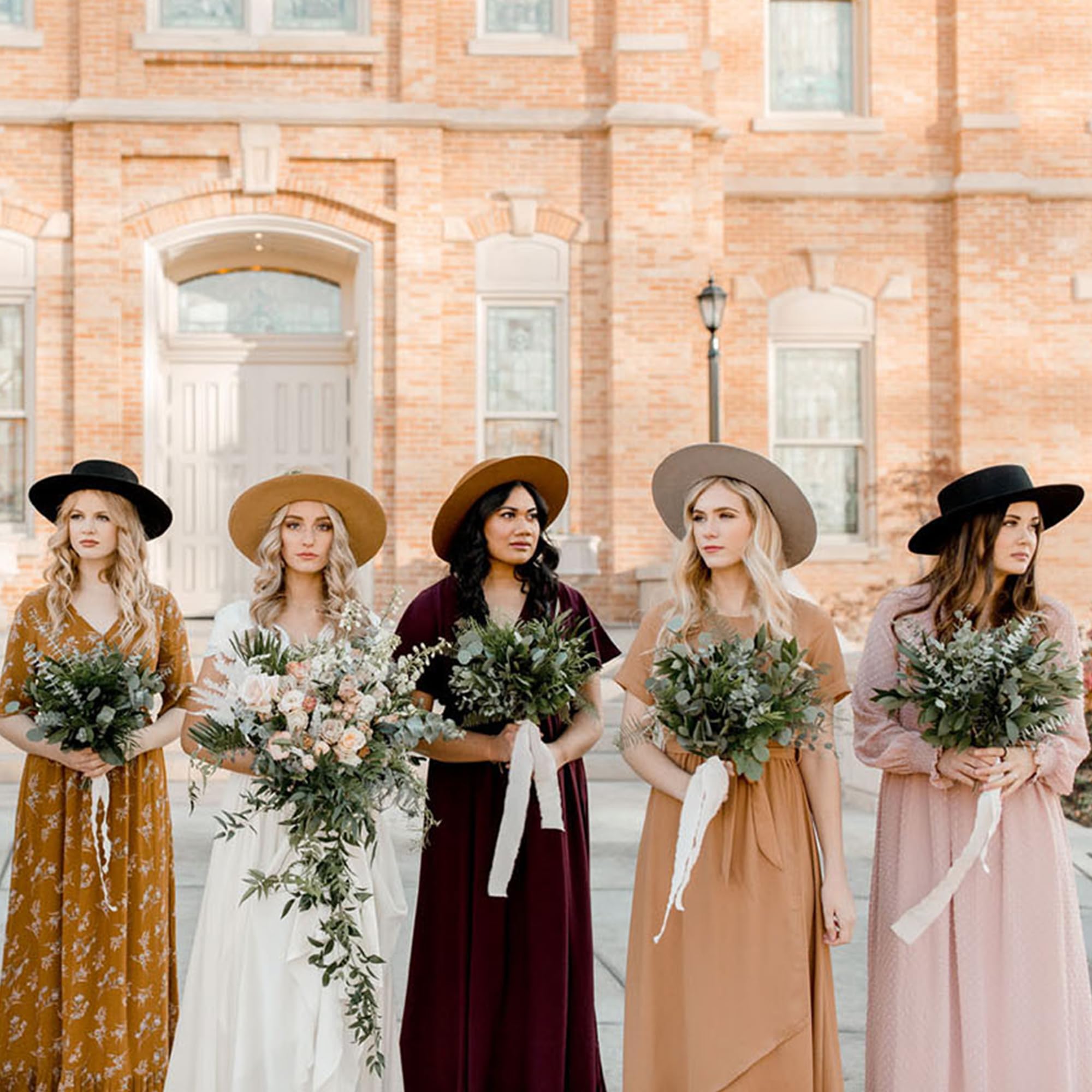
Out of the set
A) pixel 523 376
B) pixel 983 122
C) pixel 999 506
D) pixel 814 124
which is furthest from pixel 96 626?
pixel 983 122

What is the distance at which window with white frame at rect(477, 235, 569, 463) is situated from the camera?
44.3 feet

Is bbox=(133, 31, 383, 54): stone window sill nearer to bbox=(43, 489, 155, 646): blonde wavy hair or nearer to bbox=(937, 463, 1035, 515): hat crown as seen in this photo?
bbox=(43, 489, 155, 646): blonde wavy hair

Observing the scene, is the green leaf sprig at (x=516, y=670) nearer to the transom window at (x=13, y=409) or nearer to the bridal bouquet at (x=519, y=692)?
the bridal bouquet at (x=519, y=692)

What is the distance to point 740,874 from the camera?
373cm

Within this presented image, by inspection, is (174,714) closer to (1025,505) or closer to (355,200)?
(1025,505)

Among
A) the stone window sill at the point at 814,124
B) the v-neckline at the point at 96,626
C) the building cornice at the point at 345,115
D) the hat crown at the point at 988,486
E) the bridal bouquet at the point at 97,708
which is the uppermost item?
the stone window sill at the point at 814,124

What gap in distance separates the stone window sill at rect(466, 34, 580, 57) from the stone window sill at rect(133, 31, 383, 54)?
97 centimetres

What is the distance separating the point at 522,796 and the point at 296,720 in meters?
0.76

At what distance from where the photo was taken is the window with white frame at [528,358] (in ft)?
44.3

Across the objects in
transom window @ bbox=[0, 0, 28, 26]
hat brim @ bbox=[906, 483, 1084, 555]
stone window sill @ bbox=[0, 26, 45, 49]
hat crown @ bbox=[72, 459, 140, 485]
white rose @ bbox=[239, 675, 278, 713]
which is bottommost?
white rose @ bbox=[239, 675, 278, 713]

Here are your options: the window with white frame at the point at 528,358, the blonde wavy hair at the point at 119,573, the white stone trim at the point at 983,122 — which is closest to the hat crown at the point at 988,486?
the blonde wavy hair at the point at 119,573

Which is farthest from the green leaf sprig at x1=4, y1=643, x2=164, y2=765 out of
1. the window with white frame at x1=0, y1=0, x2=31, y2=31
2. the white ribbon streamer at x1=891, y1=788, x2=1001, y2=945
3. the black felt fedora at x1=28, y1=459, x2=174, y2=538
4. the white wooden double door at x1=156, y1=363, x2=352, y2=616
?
the window with white frame at x1=0, y1=0, x2=31, y2=31

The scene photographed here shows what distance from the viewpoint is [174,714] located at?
175 inches

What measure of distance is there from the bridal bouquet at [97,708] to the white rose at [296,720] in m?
0.93
